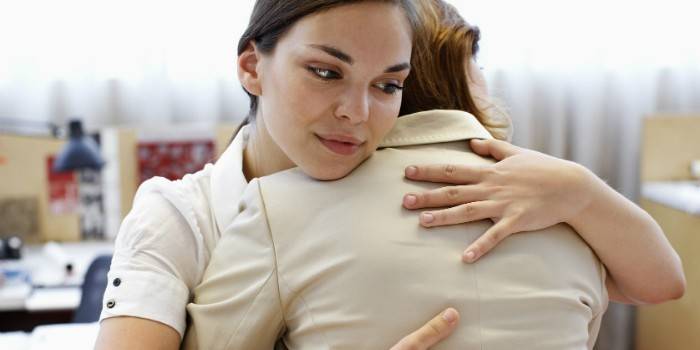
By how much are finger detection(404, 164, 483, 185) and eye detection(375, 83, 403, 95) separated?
0.34 feet

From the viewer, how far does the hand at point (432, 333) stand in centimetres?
82

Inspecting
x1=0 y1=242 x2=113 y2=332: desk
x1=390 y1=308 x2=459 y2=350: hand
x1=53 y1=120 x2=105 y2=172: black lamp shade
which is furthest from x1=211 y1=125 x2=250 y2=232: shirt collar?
x1=53 y1=120 x2=105 y2=172: black lamp shade

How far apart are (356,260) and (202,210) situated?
31 cm

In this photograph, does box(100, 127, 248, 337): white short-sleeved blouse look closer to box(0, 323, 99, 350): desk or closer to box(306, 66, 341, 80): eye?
box(306, 66, 341, 80): eye

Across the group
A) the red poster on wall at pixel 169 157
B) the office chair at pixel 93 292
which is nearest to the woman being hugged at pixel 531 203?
the office chair at pixel 93 292

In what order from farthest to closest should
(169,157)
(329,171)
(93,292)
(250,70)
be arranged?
(169,157) < (93,292) < (250,70) < (329,171)

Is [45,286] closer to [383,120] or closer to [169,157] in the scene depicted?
[169,157]

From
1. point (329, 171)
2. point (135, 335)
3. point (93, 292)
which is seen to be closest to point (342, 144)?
point (329, 171)

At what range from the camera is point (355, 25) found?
869 mm

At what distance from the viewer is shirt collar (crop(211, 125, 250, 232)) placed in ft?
3.45

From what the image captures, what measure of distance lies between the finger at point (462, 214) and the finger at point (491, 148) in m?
0.10

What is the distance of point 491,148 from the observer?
100 centimetres

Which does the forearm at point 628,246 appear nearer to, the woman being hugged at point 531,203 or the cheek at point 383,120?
the woman being hugged at point 531,203

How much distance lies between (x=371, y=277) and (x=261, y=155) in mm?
372
